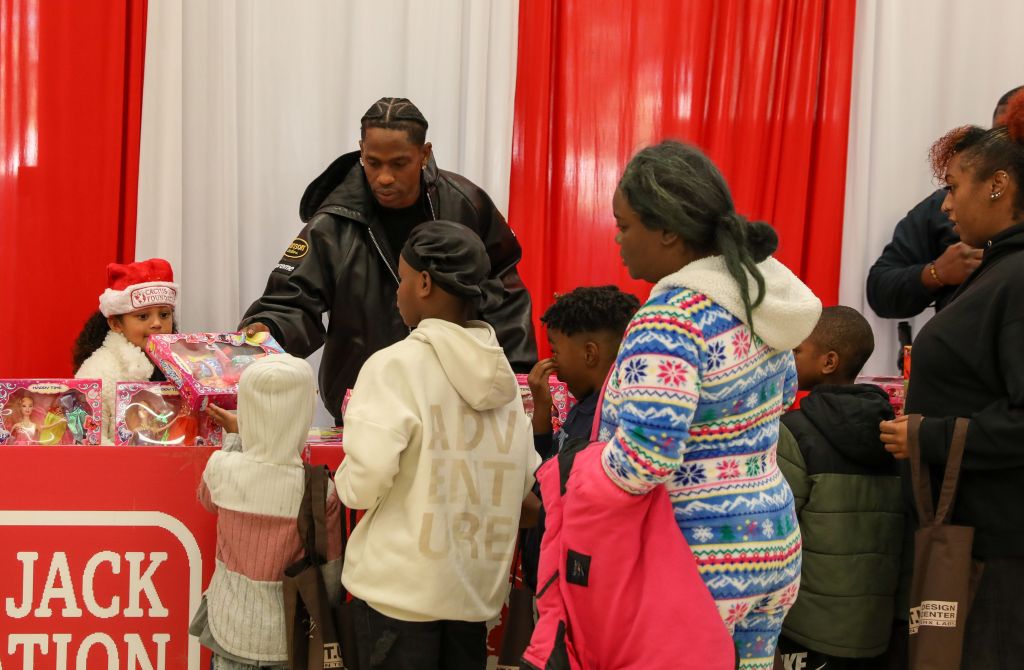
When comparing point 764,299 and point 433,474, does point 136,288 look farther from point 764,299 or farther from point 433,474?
point 764,299

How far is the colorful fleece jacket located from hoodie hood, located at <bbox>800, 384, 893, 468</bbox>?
807mm

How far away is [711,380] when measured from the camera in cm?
174

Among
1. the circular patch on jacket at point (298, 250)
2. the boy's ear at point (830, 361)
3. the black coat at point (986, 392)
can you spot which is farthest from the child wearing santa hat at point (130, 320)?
the black coat at point (986, 392)

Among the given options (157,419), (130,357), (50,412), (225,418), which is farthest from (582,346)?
(130,357)

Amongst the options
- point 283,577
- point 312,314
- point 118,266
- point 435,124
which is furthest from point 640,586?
point 435,124

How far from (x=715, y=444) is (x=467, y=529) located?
712 millimetres

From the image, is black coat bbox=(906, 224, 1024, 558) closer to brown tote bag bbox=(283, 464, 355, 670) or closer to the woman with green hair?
the woman with green hair

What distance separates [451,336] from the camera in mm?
2227

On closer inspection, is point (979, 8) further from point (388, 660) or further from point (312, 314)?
point (388, 660)

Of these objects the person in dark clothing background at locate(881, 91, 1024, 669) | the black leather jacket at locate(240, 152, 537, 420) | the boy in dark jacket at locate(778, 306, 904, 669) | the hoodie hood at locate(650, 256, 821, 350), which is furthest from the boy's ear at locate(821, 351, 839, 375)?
the hoodie hood at locate(650, 256, 821, 350)

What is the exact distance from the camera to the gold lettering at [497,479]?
2.28m

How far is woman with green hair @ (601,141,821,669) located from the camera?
5.60ft

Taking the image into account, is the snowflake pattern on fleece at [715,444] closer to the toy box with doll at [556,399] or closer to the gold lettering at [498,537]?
the gold lettering at [498,537]

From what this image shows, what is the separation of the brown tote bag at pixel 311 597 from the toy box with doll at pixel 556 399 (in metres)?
0.65
